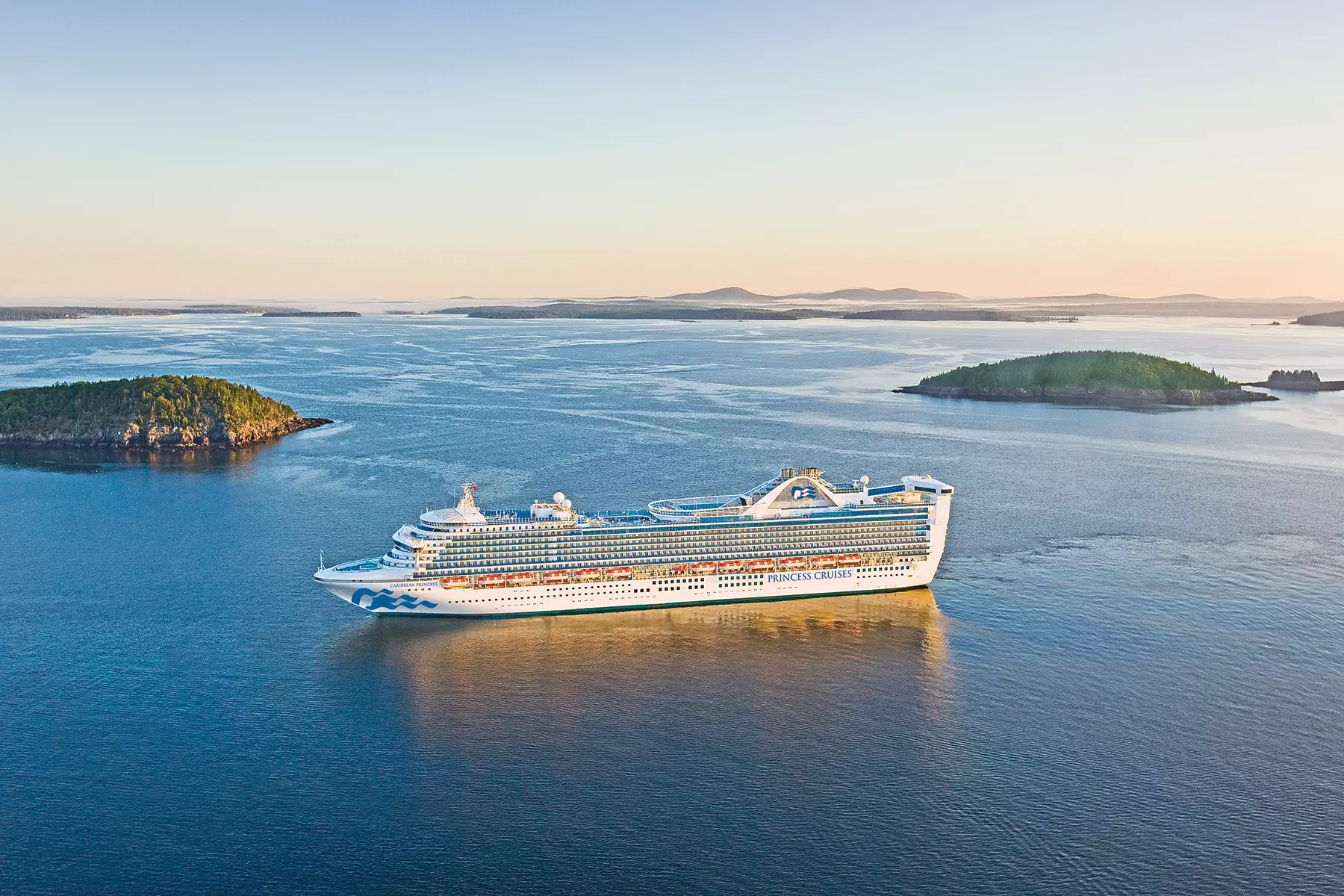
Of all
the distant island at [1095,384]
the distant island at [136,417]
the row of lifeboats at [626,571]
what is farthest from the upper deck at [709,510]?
the distant island at [1095,384]

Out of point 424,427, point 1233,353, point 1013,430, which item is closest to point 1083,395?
point 1013,430

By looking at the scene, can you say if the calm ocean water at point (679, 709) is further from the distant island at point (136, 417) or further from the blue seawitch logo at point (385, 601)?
the distant island at point (136, 417)

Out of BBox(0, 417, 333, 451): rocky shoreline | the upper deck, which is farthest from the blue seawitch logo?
BBox(0, 417, 333, 451): rocky shoreline

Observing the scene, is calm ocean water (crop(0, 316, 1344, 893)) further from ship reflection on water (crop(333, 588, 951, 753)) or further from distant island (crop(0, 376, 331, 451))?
distant island (crop(0, 376, 331, 451))

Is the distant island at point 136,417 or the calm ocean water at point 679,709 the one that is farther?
the distant island at point 136,417

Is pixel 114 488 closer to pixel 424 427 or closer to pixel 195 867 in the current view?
pixel 424 427

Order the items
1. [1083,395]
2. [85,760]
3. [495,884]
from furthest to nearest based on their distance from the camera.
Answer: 1. [1083,395]
2. [85,760]
3. [495,884]
